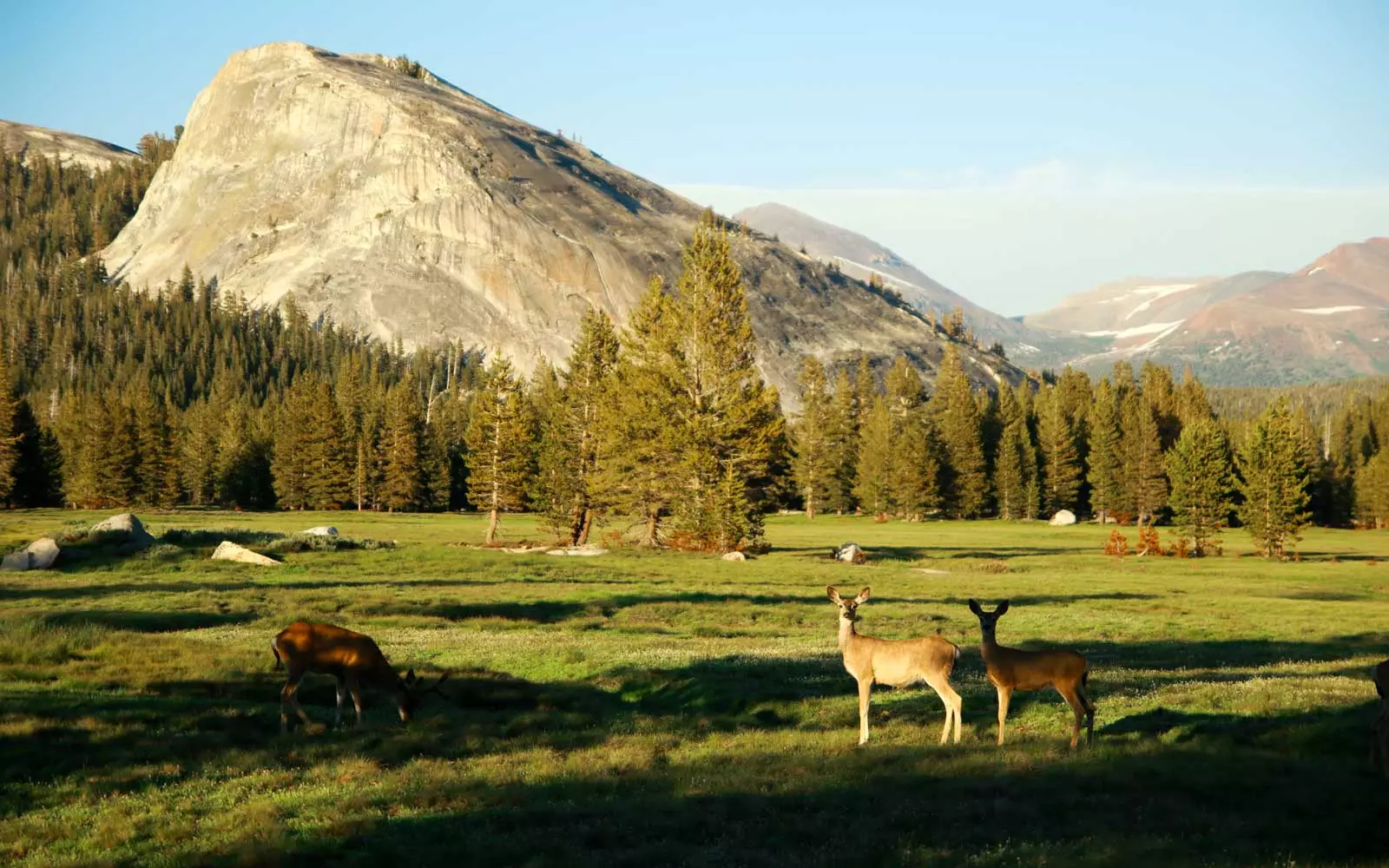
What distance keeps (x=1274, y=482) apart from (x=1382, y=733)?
65305 mm

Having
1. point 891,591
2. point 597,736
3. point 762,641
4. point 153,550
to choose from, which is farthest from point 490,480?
point 597,736

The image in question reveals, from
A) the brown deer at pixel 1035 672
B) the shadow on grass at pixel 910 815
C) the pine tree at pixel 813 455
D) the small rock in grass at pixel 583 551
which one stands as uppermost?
the pine tree at pixel 813 455

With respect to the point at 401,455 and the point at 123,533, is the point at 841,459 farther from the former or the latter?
the point at 123,533

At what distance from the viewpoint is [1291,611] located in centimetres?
3884

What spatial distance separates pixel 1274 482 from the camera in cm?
6975

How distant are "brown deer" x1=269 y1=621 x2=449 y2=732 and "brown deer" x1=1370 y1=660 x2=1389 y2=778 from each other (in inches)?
579

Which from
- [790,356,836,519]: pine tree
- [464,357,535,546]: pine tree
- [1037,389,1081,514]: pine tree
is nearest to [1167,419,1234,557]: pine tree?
[464,357,535,546]: pine tree

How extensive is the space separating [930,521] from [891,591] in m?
79.8

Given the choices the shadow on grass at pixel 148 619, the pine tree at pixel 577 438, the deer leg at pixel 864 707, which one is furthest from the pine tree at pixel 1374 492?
the shadow on grass at pixel 148 619

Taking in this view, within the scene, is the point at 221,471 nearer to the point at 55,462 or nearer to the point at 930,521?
the point at 55,462

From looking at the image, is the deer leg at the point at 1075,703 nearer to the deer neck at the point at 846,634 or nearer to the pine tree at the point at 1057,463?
the deer neck at the point at 846,634

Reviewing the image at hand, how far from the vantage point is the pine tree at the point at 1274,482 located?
69438 mm

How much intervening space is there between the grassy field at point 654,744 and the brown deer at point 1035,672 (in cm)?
61

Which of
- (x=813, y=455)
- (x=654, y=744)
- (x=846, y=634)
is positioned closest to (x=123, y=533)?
(x=654, y=744)
